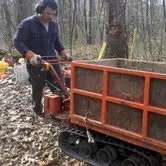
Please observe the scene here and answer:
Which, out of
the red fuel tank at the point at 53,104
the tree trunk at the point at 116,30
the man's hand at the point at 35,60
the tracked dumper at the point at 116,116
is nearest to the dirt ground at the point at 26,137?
the tracked dumper at the point at 116,116

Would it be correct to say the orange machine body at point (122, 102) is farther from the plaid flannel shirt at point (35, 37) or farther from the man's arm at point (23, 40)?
the plaid flannel shirt at point (35, 37)

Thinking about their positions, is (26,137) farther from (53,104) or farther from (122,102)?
(122,102)

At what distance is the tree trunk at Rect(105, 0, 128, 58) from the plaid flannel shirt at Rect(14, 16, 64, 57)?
1.96m

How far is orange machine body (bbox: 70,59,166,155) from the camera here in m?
4.68

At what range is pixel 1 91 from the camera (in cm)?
990

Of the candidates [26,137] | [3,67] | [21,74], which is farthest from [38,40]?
[3,67]

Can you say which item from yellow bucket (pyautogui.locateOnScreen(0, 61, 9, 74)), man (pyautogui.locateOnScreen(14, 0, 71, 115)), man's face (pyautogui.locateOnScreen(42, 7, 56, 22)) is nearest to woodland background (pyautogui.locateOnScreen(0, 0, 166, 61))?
man (pyautogui.locateOnScreen(14, 0, 71, 115))

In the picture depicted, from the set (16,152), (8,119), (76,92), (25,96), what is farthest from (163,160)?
(25,96)

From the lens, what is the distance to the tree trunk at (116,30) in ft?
29.4

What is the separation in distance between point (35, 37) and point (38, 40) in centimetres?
8

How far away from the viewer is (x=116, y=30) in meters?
9.02

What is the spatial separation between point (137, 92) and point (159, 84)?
336 millimetres

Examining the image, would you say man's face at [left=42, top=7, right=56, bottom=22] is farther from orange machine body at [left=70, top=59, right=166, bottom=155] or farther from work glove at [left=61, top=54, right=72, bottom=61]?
orange machine body at [left=70, top=59, right=166, bottom=155]

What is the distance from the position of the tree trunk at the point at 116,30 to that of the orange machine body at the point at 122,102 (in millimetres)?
3205
